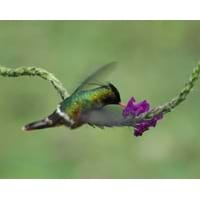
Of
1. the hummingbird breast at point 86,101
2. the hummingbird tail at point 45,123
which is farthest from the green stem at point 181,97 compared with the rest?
the hummingbird tail at point 45,123

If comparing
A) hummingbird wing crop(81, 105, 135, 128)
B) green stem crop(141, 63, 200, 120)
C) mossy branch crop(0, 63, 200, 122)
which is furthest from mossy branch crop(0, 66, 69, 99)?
green stem crop(141, 63, 200, 120)

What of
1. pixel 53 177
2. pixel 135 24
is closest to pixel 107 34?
pixel 135 24

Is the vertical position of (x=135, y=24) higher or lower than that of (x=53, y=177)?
higher

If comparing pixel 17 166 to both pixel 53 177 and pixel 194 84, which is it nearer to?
pixel 53 177

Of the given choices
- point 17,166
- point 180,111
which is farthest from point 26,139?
point 180,111

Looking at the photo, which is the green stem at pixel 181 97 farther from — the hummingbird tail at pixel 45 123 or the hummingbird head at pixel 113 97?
the hummingbird tail at pixel 45 123

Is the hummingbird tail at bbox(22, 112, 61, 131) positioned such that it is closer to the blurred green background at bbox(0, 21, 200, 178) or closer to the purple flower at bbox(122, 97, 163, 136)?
the blurred green background at bbox(0, 21, 200, 178)
